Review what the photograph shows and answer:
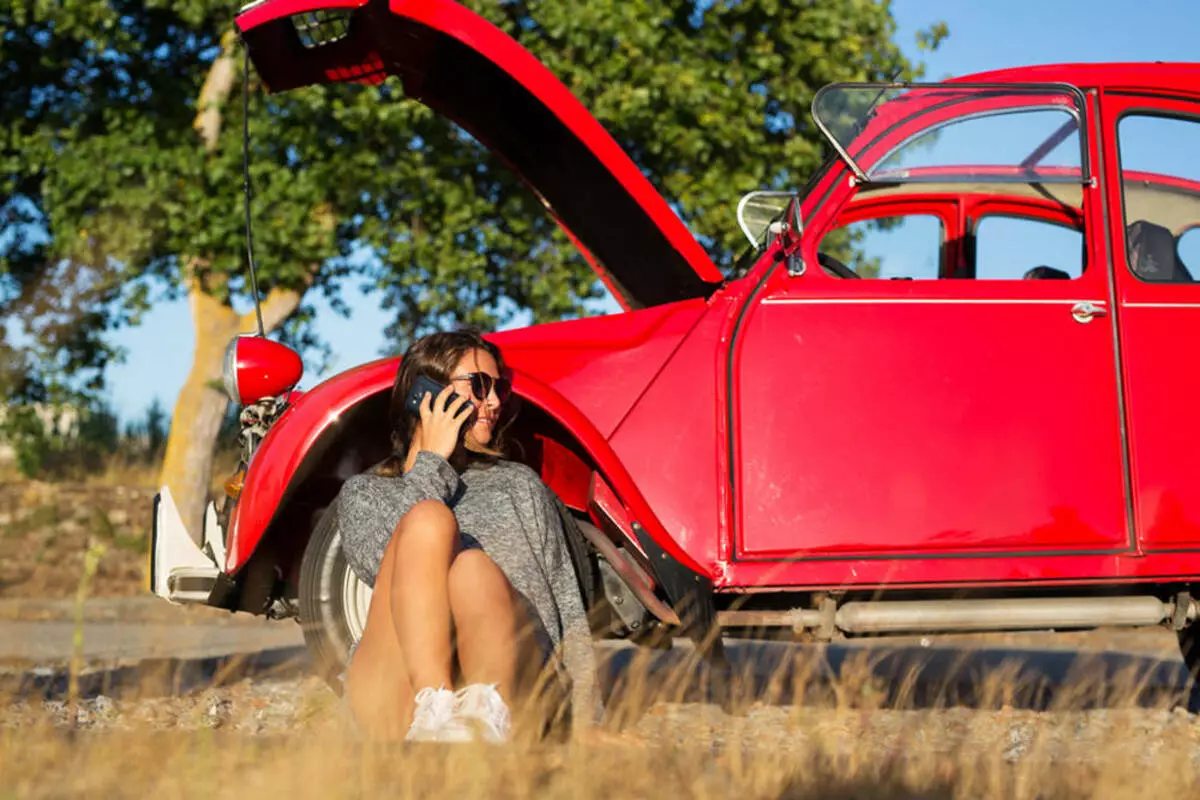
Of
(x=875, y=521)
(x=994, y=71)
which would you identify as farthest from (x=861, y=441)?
(x=994, y=71)

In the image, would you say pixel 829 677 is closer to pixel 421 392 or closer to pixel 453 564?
pixel 421 392

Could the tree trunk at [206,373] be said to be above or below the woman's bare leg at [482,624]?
above

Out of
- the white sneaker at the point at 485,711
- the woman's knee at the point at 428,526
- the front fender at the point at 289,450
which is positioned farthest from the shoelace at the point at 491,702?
the front fender at the point at 289,450

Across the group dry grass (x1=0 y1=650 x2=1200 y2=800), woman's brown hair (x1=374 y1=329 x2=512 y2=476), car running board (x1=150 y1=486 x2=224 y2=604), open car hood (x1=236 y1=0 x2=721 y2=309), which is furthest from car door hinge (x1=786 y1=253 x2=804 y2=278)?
car running board (x1=150 y1=486 x2=224 y2=604)

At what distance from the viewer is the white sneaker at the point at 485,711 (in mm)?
2996

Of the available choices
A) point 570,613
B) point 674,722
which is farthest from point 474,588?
point 674,722

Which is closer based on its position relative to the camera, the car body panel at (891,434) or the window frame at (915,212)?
the car body panel at (891,434)

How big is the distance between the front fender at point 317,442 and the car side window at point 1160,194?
69.0 inches

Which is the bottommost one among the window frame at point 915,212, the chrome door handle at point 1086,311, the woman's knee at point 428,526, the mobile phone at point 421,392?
the woman's knee at point 428,526

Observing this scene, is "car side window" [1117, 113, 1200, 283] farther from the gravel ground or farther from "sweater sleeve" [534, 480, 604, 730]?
"sweater sleeve" [534, 480, 604, 730]

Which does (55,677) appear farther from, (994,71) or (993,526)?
(994,71)

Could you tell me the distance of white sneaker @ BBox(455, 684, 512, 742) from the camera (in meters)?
3.00

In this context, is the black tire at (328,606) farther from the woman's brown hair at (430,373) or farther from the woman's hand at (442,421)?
the woman's hand at (442,421)

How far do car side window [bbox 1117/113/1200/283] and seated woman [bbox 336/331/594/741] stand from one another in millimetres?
2102
